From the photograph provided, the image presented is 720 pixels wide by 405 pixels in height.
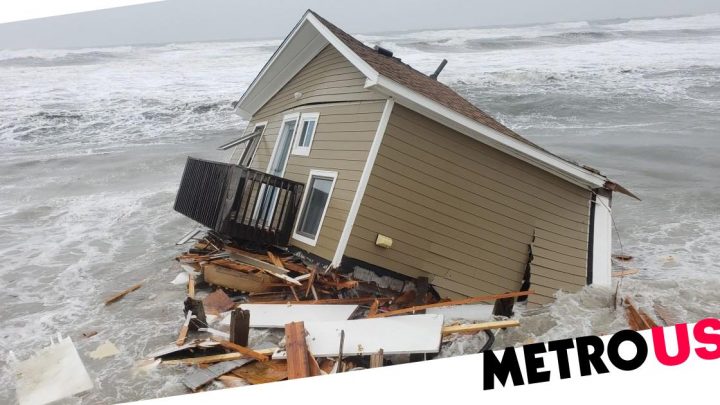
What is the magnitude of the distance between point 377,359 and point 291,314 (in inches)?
77.9

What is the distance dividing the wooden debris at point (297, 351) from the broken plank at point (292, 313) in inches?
35.9

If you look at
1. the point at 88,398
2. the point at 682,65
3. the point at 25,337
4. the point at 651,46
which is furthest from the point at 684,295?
the point at 651,46

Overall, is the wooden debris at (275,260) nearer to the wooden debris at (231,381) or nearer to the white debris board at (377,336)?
the white debris board at (377,336)

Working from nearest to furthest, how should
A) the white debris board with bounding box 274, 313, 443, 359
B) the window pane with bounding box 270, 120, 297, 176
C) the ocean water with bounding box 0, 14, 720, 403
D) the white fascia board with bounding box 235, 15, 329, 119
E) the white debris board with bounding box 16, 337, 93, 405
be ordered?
the white debris board with bounding box 16, 337, 93, 405
the white debris board with bounding box 274, 313, 443, 359
the ocean water with bounding box 0, 14, 720, 403
the white fascia board with bounding box 235, 15, 329, 119
the window pane with bounding box 270, 120, 297, 176

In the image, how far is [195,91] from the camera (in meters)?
41.1

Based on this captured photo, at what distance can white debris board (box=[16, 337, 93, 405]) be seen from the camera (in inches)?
229

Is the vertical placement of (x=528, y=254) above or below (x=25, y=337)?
above

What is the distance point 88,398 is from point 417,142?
5.78 metres

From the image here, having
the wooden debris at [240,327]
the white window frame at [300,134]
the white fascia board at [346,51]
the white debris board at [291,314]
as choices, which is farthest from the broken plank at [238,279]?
the white fascia board at [346,51]

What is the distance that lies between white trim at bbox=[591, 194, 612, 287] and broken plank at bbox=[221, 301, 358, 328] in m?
4.71

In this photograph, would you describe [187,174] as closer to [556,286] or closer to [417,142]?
[417,142]

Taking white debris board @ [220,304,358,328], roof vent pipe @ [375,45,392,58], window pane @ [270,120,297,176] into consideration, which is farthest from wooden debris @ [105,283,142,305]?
roof vent pipe @ [375,45,392,58]

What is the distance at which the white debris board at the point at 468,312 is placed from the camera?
769cm

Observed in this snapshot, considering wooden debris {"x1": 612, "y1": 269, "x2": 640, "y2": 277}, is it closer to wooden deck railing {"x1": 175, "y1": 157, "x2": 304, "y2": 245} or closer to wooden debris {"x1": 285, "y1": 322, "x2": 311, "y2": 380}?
wooden deck railing {"x1": 175, "y1": 157, "x2": 304, "y2": 245}
